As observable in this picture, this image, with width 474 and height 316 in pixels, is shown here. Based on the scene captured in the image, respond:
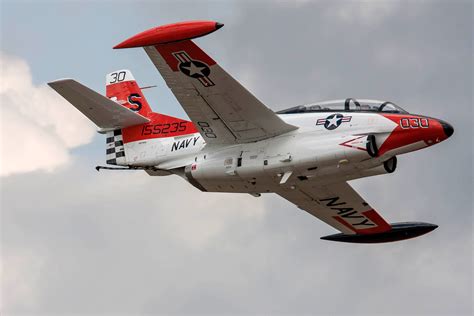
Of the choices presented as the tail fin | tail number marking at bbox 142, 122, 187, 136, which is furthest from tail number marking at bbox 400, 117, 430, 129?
the tail fin

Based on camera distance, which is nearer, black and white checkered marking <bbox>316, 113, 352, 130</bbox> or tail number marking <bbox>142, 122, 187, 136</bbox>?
black and white checkered marking <bbox>316, 113, 352, 130</bbox>

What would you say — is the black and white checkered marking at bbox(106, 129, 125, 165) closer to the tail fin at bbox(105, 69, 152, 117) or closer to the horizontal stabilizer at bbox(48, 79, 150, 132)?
the horizontal stabilizer at bbox(48, 79, 150, 132)

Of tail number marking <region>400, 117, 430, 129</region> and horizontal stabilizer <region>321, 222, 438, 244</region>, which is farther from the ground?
Answer: tail number marking <region>400, 117, 430, 129</region>

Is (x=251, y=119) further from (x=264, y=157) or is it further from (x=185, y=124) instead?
(x=185, y=124)

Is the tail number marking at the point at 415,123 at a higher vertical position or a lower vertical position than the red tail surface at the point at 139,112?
lower

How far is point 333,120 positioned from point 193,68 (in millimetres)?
3857

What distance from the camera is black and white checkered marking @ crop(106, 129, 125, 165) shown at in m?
34.5

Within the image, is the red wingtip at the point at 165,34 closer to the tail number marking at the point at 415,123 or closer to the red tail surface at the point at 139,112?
the red tail surface at the point at 139,112

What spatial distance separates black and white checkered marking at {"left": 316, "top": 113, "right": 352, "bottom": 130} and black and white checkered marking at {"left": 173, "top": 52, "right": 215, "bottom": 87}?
3064mm

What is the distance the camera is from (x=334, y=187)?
3400cm

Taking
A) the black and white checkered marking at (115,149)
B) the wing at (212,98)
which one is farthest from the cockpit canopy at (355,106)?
the black and white checkered marking at (115,149)

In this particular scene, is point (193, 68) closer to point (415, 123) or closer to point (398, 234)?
point (415, 123)

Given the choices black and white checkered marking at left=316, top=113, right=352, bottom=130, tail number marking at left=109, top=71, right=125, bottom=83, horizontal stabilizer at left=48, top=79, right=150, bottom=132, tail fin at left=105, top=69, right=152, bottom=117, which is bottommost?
black and white checkered marking at left=316, top=113, right=352, bottom=130

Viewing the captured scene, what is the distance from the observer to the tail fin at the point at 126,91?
3600cm
